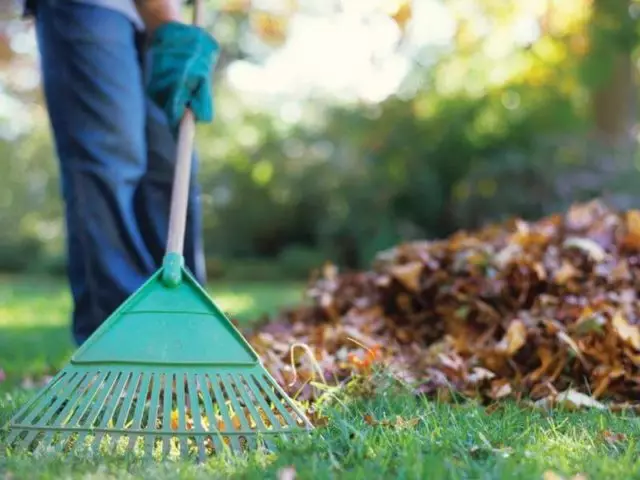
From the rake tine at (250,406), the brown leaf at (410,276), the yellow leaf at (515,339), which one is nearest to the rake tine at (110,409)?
the rake tine at (250,406)

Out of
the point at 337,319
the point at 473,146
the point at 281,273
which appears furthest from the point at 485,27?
the point at 337,319

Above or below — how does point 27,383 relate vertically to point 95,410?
below

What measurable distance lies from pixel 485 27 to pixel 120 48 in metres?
5.35

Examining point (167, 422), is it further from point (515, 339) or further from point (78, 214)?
point (515, 339)

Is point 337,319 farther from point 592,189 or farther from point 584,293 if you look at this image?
point 592,189

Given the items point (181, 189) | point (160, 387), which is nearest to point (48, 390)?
point (160, 387)

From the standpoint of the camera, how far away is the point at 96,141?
258 cm

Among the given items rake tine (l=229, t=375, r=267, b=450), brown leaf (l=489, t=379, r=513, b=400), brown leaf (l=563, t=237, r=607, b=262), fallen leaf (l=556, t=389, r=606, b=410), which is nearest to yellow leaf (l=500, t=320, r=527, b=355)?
brown leaf (l=489, t=379, r=513, b=400)

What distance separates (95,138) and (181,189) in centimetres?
46

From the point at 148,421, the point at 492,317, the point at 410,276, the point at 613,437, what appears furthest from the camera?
the point at 410,276

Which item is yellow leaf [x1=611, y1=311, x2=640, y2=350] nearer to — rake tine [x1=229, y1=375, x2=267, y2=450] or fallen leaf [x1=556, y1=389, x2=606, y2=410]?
fallen leaf [x1=556, y1=389, x2=606, y2=410]

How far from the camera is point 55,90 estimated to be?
260 centimetres

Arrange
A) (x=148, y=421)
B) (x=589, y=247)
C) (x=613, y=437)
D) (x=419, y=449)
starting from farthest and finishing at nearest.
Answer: (x=589, y=247) → (x=613, y=437) → (x=148, y=421) → (x=419, y=449)

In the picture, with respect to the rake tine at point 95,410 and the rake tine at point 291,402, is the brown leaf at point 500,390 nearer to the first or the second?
the rake tine at point 291,402
